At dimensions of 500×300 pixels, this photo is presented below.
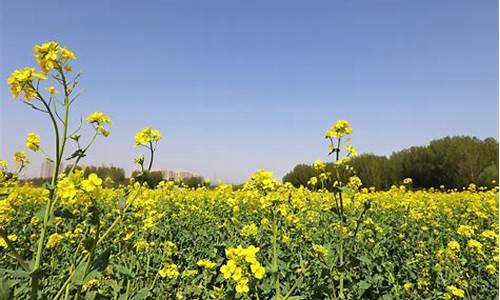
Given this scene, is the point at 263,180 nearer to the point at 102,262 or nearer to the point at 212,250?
the point at 102,262

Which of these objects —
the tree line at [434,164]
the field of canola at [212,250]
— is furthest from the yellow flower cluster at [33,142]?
the tree line at [434,164]

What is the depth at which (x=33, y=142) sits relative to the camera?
1.85 metres

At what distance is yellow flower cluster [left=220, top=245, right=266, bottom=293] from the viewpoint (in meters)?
1.75

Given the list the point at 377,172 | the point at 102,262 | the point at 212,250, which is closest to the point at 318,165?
the point at 212,250

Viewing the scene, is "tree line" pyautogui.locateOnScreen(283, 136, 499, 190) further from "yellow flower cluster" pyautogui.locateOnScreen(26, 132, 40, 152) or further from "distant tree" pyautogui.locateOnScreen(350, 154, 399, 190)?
"yellow flower cluster" pyautogui.locateOnScreen(26, 132, 40, 152)

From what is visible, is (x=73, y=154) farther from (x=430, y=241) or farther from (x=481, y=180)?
(x=481, y=180)

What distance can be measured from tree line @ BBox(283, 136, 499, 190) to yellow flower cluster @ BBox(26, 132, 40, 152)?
25.3 m

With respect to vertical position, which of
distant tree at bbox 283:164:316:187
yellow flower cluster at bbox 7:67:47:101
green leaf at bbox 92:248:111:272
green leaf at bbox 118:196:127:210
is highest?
distant tree at bbox 283:164:316:187

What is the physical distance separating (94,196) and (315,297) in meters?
1.68

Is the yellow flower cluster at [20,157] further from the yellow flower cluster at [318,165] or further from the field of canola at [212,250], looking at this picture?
the yellow flower cluster at [318,165]

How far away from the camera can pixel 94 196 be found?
4.69ft

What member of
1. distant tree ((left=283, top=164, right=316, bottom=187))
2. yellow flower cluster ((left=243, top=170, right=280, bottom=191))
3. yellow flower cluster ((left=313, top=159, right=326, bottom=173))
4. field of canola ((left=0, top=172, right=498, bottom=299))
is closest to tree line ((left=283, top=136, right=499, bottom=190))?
distant tree ((left=283, top=164, right=316, bottom=187))

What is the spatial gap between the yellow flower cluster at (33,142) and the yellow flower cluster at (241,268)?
3.65ft

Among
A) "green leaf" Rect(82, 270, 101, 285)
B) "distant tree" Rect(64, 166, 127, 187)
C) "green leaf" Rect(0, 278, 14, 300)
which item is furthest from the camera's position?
"distant tree" Rect(64, 166, 127, 187)
